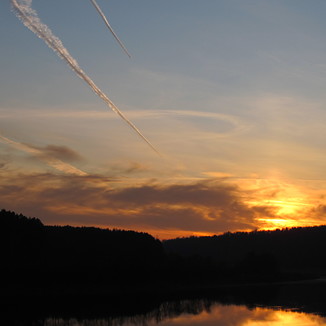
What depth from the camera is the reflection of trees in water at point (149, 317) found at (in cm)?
4747

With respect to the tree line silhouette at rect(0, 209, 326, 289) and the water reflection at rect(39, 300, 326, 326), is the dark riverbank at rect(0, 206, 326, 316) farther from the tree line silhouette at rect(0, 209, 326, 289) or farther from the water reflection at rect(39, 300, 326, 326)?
the water reflection at rect(39, 300, 326, 326)

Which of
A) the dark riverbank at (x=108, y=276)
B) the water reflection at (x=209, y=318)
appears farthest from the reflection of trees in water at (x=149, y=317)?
the dark riverbank at (x=108, y=276)

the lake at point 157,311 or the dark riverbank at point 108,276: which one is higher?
the dark riverbank at point 108,276

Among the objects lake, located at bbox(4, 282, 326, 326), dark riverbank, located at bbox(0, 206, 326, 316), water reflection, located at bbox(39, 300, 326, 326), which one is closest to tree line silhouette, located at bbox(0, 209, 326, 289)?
dark riverbank, located at bbox(0, 206, 326, 316)

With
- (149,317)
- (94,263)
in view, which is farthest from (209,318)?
(94,263)

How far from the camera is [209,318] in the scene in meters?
51.8

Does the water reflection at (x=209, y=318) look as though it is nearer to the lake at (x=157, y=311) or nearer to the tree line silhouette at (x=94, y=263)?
the lake at (x=157, y=311)

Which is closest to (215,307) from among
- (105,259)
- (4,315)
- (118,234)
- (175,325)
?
(175,325)

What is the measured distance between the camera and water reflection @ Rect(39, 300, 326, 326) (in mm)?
47391

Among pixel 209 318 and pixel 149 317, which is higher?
pixel 149 317

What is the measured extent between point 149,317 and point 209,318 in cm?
669

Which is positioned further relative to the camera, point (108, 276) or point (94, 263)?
point (94, 263)

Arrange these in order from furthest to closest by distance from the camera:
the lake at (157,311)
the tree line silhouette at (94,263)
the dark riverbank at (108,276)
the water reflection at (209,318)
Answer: the tree line silhouette at (94,263) → the dark riverbank at (108,276) → the lake at (157,311) → the water reflection at (209,318)

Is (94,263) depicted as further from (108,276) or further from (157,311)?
(157,311)
